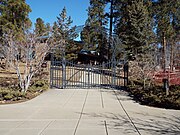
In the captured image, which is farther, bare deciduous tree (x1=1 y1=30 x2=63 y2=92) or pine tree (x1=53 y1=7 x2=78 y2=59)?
pine tree (x1=53 y1=7 x2=78 y2=59)

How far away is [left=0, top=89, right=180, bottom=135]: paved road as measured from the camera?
18.6 ft

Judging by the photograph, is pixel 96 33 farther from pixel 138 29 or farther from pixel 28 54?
pixel 28 54

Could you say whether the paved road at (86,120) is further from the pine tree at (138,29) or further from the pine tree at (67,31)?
the pine tree at (67,31)

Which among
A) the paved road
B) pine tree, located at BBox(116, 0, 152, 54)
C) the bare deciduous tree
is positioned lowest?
the paved road

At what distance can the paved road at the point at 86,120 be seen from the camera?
Answer: 5664 mm

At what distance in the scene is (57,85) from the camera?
49.7ft

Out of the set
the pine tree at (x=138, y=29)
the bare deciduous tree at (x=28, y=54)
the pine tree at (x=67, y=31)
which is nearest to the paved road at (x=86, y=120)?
the bare deciduous tree at (x=28, y=54)

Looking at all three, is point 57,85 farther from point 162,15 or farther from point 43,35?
point 162,15

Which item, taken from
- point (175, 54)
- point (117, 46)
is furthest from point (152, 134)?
point (117, 46)

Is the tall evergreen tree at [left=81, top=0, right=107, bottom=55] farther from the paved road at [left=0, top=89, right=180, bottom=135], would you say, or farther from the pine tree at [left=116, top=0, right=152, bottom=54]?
the paved road at [left=0, top=89, right=180, bottom=135]

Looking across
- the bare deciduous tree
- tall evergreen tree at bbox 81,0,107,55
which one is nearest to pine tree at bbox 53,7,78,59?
tall evergreen tree at bbox 81,0,107,55

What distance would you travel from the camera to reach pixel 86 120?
22.2 ft

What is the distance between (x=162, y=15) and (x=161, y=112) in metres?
19.9

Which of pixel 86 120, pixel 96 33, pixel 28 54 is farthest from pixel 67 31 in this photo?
pixel 86 120
